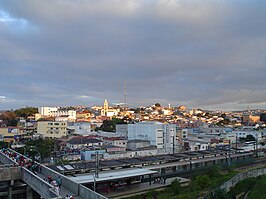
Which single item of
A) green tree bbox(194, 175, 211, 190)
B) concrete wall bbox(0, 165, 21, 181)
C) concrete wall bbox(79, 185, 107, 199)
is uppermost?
concrete wall bbox(79, 185, 107, 199)

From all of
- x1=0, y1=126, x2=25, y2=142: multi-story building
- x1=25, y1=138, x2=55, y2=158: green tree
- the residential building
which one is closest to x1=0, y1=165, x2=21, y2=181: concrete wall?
x1=25, y1=138, x2=55, y2=158: green tree

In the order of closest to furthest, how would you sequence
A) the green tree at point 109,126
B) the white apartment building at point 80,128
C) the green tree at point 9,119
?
the white apartment building at point 80,128
the green tree at point 109,126
the green tree at point 9,119

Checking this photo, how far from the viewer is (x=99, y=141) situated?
45.6 metres

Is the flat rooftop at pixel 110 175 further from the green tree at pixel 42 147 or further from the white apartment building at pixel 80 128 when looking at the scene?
the white apartment building at pixel 80 128

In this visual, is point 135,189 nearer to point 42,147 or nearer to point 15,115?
point 42,147

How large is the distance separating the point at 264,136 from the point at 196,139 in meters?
19.4

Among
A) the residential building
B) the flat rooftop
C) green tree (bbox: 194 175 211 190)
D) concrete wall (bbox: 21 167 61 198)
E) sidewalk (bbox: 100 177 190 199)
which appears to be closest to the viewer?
concrete wall (bbox: 21 167 61 198)

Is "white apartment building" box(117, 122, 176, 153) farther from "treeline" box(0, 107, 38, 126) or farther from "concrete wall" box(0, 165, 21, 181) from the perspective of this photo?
"treeline" box(0, 107, 38, 126)

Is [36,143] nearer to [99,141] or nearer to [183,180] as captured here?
[99,141]

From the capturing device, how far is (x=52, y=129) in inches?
2229

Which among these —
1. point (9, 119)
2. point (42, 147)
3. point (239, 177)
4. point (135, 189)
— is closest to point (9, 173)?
point (135, 189)

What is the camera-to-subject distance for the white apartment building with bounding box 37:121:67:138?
56188 millimetres

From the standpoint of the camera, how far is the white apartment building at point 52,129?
56.2 m

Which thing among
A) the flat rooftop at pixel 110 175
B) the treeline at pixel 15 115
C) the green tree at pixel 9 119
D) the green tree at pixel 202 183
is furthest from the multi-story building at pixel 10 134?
the green tree at pixel 202 183
